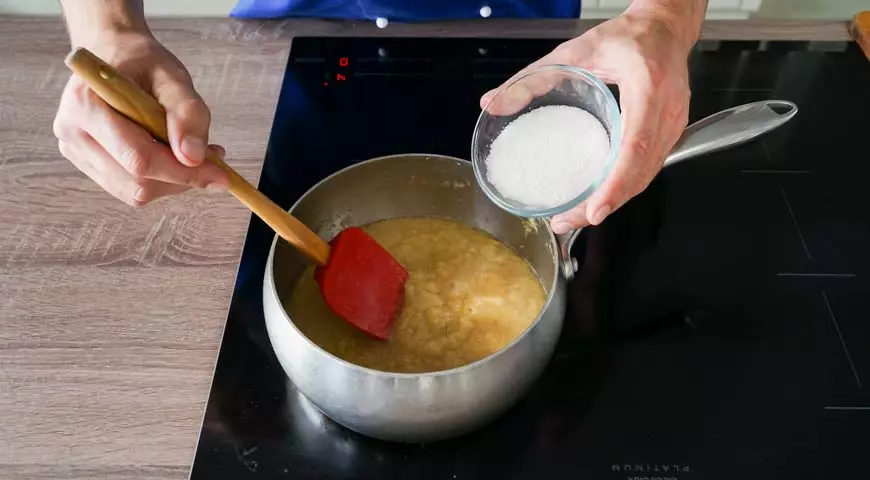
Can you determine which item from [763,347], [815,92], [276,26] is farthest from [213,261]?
[815,92]

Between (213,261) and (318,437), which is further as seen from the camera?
(213,261)

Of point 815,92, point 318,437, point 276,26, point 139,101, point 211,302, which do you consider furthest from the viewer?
point 276,26

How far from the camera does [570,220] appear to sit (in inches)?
27.0

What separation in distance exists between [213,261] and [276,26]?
1.58 feet

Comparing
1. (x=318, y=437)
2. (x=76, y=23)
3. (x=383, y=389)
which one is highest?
(x=76, y=23)

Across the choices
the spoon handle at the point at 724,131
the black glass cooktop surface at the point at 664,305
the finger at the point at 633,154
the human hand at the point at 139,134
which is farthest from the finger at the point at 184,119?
the spoon handle at the point at 724,131

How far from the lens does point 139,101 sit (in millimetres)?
581

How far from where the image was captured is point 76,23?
0.79 meters

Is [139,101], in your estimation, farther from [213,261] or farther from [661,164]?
[661,164]

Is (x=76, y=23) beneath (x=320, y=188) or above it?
above

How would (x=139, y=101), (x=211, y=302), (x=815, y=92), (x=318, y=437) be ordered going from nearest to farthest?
(x=139, y=101), (x=318, y=437), (x=211, y=302), (x=815, y=92)

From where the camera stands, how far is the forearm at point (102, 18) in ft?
2.47

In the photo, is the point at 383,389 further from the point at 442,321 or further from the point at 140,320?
the point at 140,320

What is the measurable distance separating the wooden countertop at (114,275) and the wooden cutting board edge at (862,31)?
0.07 ft
